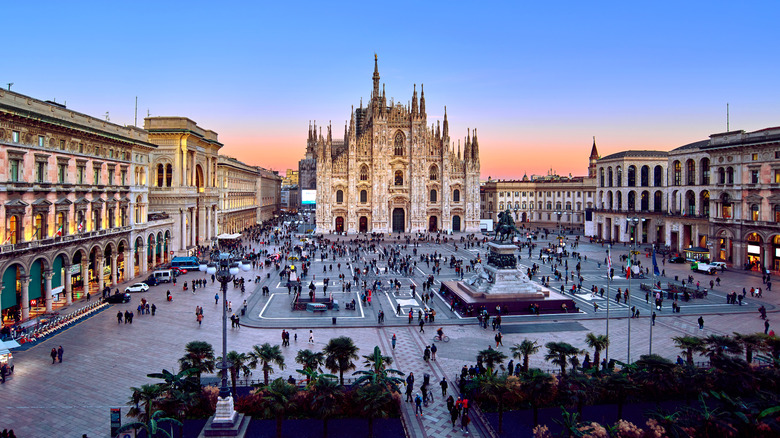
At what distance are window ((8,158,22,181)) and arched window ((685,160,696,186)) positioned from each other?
67.6 metres

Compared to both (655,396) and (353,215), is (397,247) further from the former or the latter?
(655,396)

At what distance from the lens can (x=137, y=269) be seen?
42.1 m

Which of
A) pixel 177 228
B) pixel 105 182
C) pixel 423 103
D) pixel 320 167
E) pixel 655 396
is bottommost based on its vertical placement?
pixel 655 396

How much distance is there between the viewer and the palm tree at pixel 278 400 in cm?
1400

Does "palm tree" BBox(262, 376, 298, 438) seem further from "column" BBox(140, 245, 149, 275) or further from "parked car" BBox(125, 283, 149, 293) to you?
"column" BBox(140, 245, 149, 275)

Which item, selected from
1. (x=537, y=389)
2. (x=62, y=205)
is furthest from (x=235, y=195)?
(x=537, y=389)

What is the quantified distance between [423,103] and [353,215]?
22.1 m

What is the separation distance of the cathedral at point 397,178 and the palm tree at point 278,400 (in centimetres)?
6422

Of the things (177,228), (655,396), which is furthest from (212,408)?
(177,228)

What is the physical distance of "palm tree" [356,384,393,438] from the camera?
46.6ft

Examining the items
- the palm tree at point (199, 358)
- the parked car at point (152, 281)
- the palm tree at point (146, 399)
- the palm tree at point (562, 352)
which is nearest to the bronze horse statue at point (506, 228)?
the palm tree at point (562, 352)

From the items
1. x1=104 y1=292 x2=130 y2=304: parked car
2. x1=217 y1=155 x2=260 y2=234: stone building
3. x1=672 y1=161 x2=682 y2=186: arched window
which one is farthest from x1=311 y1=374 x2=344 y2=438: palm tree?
x1=672 y1=161 x2=682 y2=186: arched window

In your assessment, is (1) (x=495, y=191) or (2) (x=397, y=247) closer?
(2) (x=397, y=247)

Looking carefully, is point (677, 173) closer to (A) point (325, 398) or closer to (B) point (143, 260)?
(B) point (143, 260)
